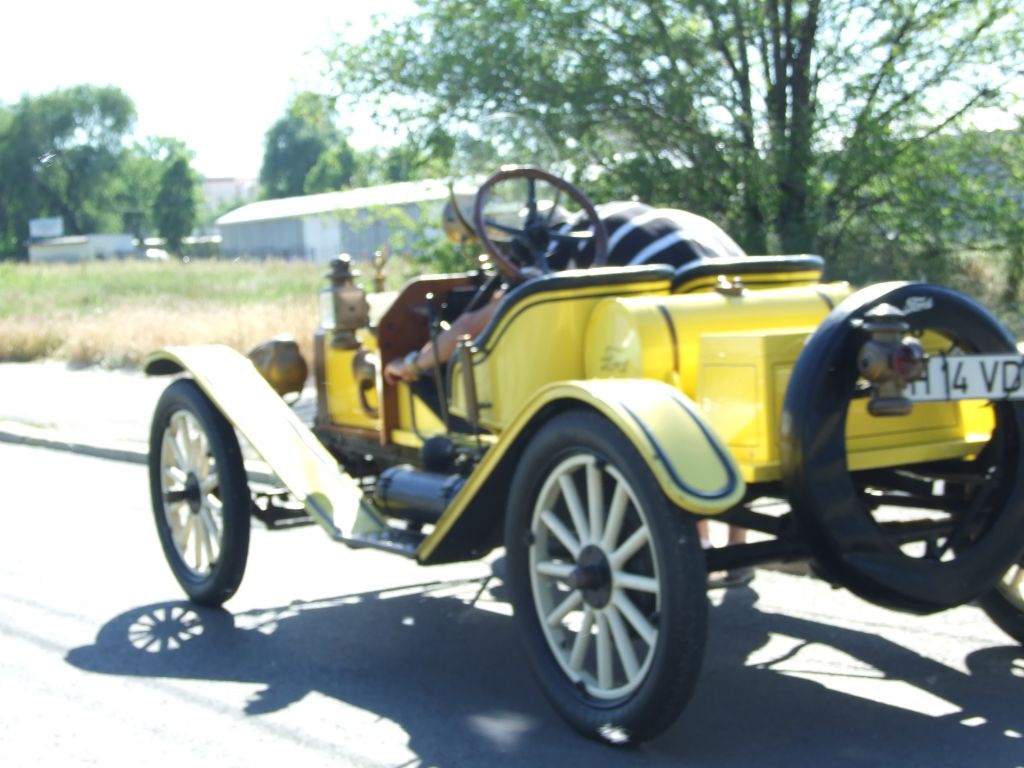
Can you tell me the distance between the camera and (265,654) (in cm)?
558

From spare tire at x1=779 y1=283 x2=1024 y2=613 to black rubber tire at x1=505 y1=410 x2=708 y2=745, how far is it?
43 cm

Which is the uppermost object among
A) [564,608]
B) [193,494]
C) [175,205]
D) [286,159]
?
[286,159]

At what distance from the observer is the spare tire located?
409cm

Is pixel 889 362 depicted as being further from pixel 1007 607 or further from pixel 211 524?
pixel 211 524

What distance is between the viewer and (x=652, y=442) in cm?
398

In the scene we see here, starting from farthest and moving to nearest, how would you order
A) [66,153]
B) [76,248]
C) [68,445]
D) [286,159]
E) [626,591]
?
[286,159]
[76,248]
[66,153]
[68,445]
[626,591]

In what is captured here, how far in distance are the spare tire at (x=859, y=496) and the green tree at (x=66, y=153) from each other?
125 ft

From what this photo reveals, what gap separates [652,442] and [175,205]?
69.9 metres

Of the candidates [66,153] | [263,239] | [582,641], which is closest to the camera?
[582,641]

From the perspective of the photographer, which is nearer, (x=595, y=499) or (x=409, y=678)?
(x=595, y=499)

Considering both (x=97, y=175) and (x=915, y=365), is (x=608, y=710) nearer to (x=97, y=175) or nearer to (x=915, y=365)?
(x=915, y=365)

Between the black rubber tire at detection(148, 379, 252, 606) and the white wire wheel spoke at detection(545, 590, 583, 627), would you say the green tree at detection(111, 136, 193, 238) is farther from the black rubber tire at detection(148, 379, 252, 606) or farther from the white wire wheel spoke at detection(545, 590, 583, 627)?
the white wire wheel spoke at detection(545, 590, 583, 627)

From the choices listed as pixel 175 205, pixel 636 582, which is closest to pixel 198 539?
pixel 636 582

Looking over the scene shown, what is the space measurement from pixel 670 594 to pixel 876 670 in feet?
4.99
